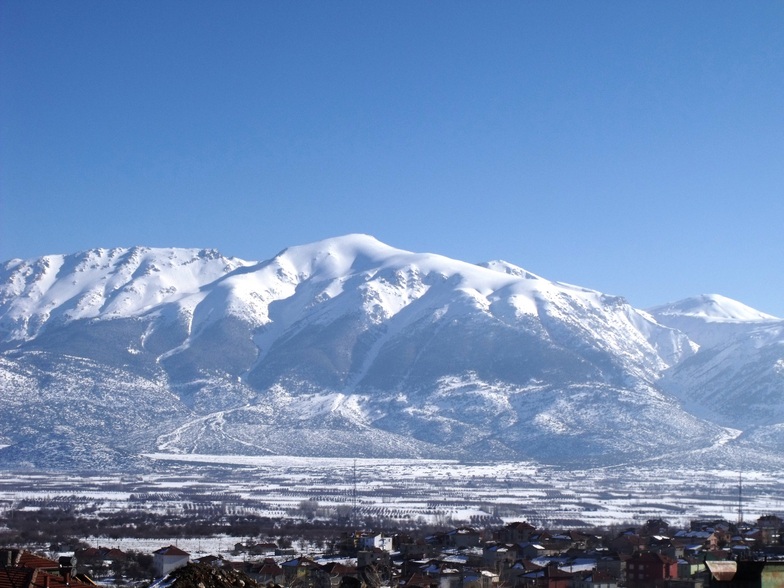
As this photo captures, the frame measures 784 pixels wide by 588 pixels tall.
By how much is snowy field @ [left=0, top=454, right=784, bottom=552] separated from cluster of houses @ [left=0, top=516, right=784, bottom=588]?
16.8 meters

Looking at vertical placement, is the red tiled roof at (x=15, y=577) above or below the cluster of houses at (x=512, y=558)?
above

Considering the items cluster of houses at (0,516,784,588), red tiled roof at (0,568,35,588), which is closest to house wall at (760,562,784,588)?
red tiled roof at (0,568,35,588)

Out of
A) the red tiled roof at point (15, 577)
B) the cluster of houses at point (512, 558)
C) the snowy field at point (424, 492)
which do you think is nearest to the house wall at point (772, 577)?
the red tiled roof at point (15, 577)

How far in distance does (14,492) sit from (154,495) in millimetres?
17562

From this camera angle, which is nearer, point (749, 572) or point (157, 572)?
point (749, 572)

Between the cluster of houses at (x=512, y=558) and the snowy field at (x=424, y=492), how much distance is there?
55.2ft

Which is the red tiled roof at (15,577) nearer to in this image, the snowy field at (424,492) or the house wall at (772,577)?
the house wall at (772,577)

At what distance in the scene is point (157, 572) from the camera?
230 ft

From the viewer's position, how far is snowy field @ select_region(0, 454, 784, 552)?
128875 millimetres

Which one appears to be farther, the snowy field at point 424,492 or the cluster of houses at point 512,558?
the snowy field at point 424,492

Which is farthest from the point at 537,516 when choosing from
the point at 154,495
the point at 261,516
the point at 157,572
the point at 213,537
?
the point at 157,572

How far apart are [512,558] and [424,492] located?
3340 inches

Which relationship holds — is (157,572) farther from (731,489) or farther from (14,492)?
(731,489)

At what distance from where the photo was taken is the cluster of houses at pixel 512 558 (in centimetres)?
6278
